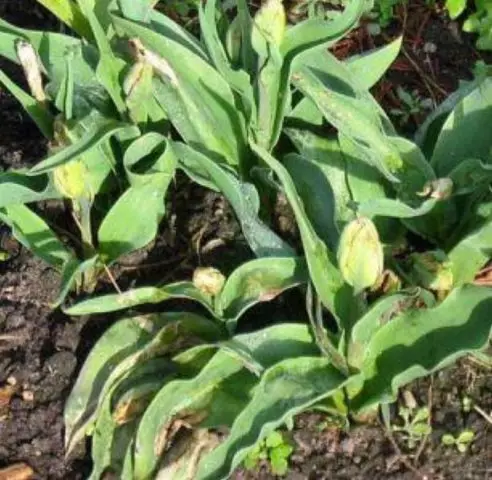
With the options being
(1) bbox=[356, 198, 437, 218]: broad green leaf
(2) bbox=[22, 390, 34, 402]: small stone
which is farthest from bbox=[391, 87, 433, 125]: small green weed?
(2) bbox=[22, 390, 34, 402]: small stone

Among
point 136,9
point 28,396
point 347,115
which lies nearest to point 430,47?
point 347,115

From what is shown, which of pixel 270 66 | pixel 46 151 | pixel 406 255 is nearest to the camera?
pixel 270 66

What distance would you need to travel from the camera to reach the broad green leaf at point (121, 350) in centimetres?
230

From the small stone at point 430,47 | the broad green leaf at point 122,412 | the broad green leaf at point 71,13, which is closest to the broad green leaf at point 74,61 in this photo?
the broad green leaf at point 71,13

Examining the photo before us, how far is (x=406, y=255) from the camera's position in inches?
95.7

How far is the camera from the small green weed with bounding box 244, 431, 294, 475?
229 centimetres

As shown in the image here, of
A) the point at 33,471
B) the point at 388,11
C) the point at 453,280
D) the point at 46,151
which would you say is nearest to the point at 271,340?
the point at 453,280

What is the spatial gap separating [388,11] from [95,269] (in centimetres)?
83

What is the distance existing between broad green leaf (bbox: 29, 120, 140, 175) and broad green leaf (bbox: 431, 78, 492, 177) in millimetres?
527

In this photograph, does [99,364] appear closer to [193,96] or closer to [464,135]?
[193,96]

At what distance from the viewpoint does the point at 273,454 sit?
7.51 ft

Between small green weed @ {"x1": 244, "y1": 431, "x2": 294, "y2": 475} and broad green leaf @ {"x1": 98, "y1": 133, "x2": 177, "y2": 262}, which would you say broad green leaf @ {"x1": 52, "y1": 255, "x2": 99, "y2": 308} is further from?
small green weed @ {"x1": 244, "y1": 431, "x2": 294, "y2": 475}

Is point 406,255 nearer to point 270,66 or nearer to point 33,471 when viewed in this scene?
point 270,66

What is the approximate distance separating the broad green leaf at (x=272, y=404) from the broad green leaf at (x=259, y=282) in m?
0.13
